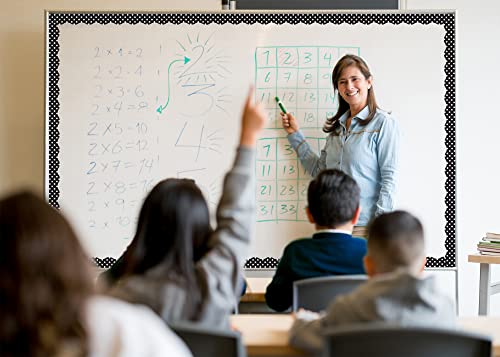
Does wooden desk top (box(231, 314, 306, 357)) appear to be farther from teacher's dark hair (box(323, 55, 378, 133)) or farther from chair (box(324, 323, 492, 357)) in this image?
teacher's dark hair (box(323, 55, 378, 133))

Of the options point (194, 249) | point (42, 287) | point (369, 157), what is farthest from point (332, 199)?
point (42, 287)

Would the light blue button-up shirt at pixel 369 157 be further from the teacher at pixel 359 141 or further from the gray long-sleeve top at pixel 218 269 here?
the gray long-sleeve top at pixel 218 269

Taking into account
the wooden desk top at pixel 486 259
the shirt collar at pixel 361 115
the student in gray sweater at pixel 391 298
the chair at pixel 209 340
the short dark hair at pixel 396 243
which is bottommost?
the wooden desk top at pixel 486 259

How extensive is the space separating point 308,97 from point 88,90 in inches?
46.9

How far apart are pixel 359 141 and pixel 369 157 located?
0.33 ft

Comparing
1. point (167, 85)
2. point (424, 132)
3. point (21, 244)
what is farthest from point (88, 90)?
point (21, 244)

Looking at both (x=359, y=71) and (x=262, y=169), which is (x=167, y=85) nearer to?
(x=262, y=169)

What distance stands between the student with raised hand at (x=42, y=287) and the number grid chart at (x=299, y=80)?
10.3 feet

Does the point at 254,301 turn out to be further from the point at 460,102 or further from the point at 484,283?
the point at 460,102

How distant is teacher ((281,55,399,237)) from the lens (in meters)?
3.92

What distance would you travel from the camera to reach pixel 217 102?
405 cm

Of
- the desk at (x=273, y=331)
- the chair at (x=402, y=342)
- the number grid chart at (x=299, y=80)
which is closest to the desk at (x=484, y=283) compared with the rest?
the number grid chart at (x=299, y=80)

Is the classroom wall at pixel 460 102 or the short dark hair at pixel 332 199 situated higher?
the classroom wall at pixel 460 102

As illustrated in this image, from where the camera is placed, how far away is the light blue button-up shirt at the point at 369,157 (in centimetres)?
391
